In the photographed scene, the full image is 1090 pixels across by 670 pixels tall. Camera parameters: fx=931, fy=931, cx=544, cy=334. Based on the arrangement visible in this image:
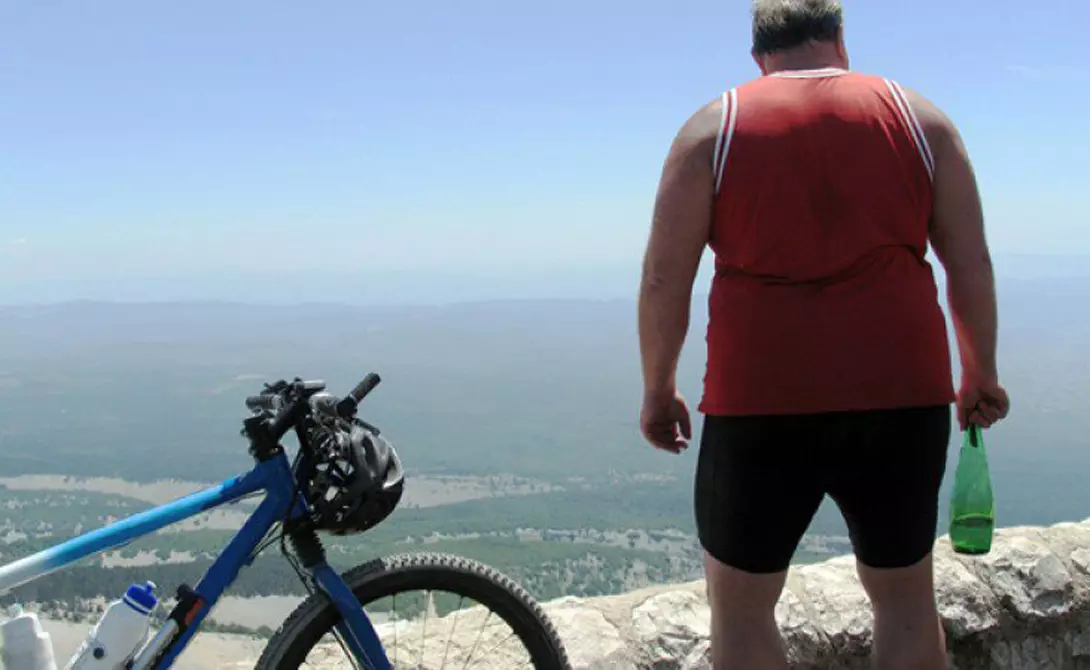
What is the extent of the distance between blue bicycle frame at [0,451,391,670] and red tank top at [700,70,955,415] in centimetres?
103

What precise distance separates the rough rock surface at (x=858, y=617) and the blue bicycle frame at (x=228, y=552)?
428mm

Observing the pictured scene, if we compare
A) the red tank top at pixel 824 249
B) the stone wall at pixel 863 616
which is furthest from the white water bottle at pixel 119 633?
the red tank top at pixel 824 249


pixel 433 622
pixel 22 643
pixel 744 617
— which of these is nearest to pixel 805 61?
pixel 744 617

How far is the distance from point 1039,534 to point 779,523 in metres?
2.04

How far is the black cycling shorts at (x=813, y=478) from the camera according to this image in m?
1.93

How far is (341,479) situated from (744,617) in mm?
979

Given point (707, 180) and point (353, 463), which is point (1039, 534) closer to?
point (707, 180)

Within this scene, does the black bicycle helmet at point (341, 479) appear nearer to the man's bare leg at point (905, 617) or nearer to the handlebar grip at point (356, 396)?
the handlebar grip at point (356, 396)

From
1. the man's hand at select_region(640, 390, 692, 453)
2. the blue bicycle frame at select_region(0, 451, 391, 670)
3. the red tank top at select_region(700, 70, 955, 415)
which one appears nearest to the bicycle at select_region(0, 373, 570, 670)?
the blue bicycle frame at select_region(0, 451, 391, 670)

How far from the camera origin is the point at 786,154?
1873mm

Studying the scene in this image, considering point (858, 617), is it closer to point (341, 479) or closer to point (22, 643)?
point (341, 479)

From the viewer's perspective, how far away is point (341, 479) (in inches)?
86.7

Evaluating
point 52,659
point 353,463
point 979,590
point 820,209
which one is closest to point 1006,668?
point 979,590

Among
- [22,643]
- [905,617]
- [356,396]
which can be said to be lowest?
[905,617]
